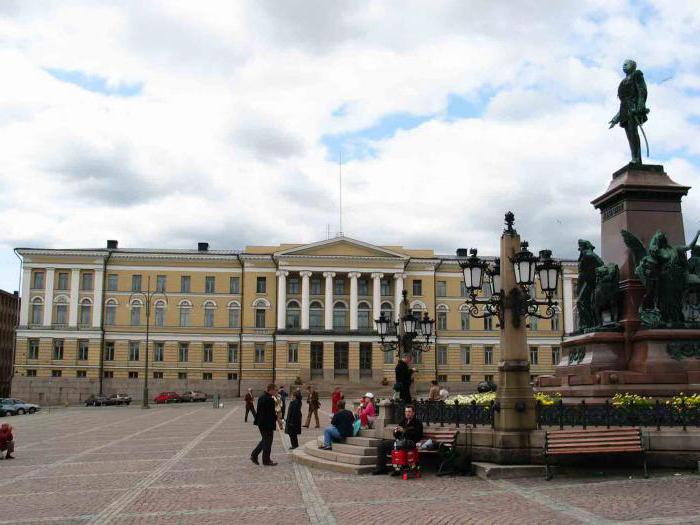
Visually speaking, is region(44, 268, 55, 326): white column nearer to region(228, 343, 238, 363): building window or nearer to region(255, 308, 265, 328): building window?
region(228, 343, 238, 363): building window

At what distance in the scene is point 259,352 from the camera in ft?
270

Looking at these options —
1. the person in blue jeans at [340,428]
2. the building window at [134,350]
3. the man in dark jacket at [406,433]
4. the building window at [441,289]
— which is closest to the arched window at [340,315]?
the building window at [441,289]

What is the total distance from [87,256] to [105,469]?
68.6 meters

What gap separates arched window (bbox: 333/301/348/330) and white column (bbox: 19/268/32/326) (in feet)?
107

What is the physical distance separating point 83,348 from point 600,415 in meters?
74.3

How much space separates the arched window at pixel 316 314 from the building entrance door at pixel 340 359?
3644 mm

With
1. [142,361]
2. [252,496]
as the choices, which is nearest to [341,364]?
[142,361]

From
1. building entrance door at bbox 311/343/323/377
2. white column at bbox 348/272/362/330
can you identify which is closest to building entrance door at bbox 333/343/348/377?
building entrance door at bbox 311/343/323/377

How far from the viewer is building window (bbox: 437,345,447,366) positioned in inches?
3327

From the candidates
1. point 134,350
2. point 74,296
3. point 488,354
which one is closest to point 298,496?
A: point 134,350

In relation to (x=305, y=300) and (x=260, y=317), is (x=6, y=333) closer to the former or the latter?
(x=260, y=317)

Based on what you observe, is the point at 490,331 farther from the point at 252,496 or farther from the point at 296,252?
the point at 252,496

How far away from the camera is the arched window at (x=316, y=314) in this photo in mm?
84562

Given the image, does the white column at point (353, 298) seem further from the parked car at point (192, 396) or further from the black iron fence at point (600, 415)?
the black iron fence at point (600, 415)
